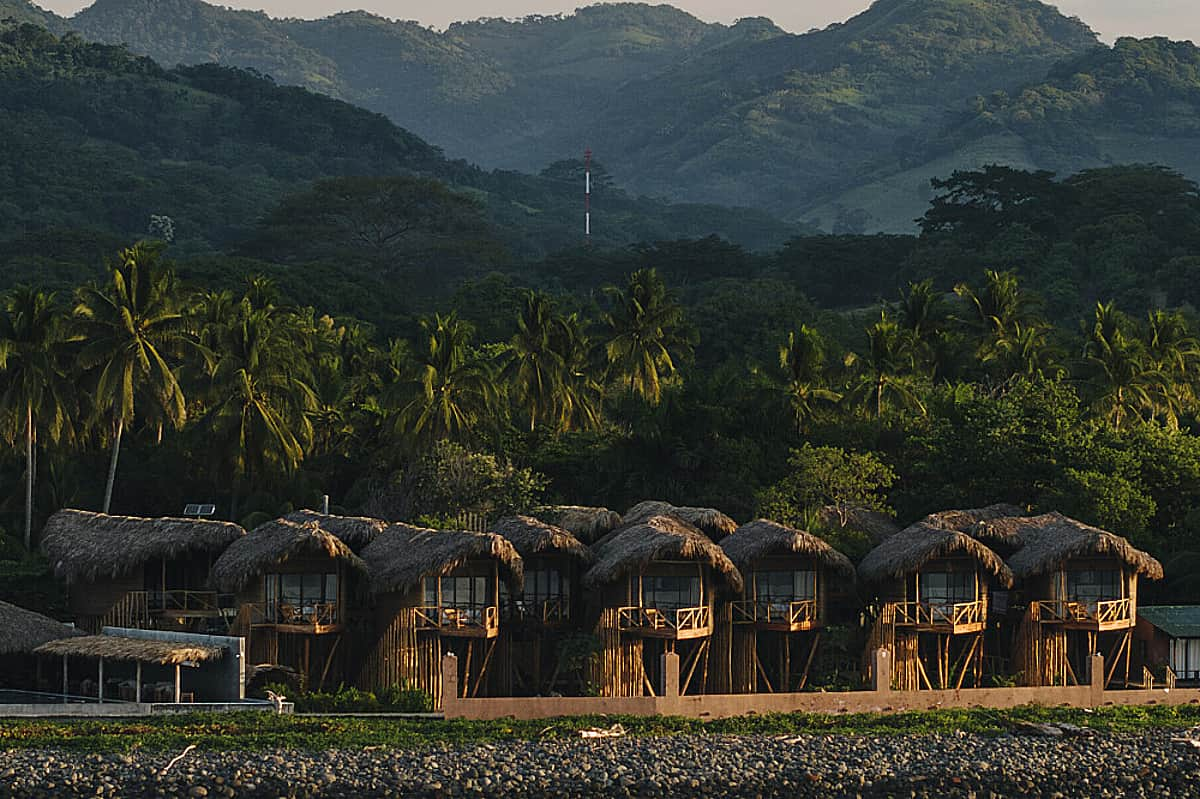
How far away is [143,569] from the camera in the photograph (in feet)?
126

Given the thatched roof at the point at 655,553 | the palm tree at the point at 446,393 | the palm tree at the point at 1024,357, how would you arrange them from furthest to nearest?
1. the palm tree at the point at 1024,357
2. the palm tree at the point at 446,393
3. the thatched roof at the point at 655,553

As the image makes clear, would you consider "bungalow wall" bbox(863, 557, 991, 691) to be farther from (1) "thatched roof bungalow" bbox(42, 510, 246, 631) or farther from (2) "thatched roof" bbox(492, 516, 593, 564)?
(1) "thatched roof bungalow" bbox(42, 510, 246, 631)

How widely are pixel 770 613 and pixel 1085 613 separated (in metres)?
6.82

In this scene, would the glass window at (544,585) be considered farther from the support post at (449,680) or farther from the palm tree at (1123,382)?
the palm tree at (1123,382)

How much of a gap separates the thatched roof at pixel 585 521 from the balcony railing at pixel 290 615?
6.44 m

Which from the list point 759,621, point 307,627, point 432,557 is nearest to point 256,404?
point 307,627

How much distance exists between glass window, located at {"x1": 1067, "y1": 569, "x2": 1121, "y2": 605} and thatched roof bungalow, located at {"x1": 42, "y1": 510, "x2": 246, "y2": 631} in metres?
17.7

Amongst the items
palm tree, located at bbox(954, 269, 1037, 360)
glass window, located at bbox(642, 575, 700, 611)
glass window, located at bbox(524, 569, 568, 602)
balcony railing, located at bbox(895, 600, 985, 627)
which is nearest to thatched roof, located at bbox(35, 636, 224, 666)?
glass window, located at bbox(524, 569, 568, 602)

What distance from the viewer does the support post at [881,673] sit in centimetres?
3816

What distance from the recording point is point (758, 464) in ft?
167

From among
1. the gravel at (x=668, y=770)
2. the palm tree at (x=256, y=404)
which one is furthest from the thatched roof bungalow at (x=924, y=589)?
the palm tree at (x=256, y=404)

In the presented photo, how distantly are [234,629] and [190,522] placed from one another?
9.09 ft

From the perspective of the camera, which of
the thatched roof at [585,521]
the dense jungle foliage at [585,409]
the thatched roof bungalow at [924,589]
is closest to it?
the thatched roof bungalow at [924,589]

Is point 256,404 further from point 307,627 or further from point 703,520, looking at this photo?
point 703,520
